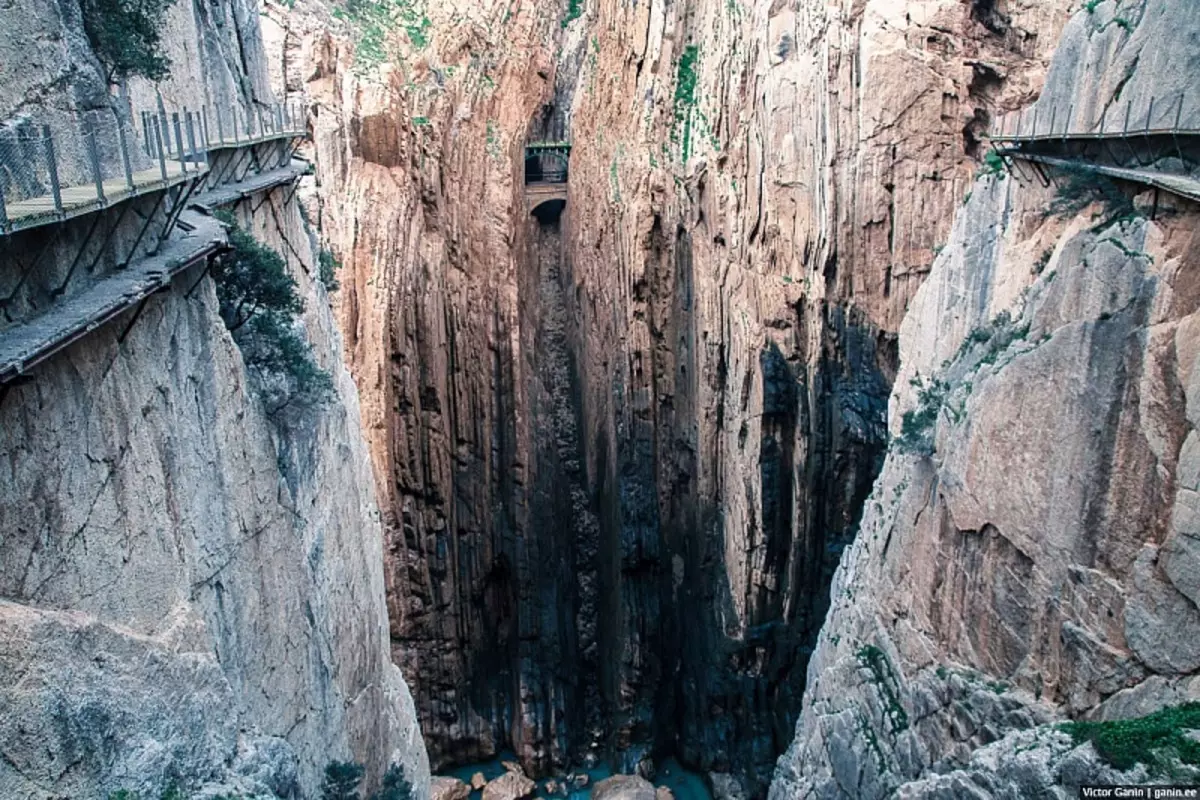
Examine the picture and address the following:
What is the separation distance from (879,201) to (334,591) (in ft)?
50.3

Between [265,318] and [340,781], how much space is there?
614cm

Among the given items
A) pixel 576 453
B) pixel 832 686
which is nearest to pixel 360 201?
pixel 576 453

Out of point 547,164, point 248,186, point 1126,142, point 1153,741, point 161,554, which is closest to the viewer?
point 161,554

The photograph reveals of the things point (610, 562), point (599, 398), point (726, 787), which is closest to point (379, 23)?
point (599, 398)

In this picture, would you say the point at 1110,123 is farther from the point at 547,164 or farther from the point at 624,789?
the point at 547,164

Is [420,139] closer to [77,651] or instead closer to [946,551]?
[946,551]

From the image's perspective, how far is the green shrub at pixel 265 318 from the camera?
1210cm

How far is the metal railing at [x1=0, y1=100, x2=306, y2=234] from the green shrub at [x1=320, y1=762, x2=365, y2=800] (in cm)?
753

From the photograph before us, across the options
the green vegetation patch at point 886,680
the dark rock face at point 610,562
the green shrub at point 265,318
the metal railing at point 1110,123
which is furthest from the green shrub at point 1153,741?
the dark rock face at point 610,562

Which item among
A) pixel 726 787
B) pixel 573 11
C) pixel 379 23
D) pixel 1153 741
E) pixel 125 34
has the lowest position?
pixel 726 787

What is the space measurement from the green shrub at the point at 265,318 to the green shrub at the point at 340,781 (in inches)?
185

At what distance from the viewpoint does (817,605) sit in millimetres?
24984

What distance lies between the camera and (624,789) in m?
26.7

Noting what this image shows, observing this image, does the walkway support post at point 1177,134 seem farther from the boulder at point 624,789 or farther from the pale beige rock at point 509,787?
the pale beige rock at point 509,787
